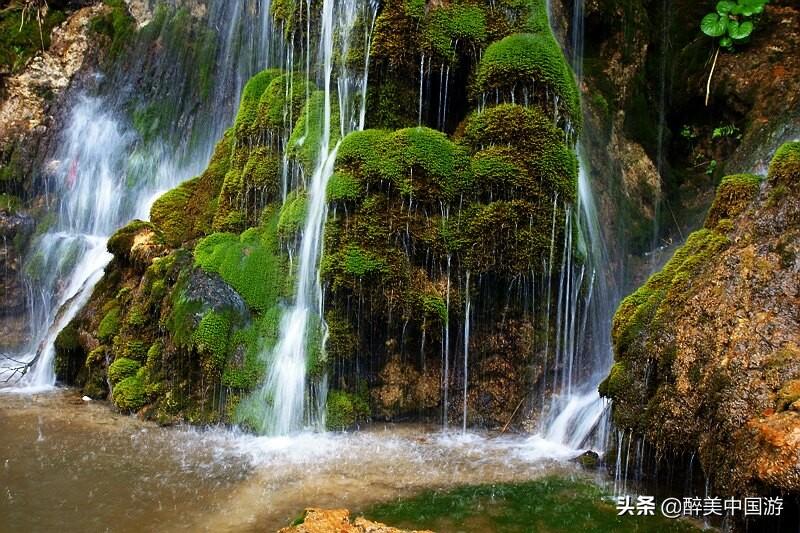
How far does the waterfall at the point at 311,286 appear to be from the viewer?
329 inches

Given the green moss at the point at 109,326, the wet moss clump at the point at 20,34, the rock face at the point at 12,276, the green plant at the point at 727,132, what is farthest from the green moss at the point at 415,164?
the wet moss clump at the point at 20,34

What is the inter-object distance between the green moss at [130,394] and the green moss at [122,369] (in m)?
0.11

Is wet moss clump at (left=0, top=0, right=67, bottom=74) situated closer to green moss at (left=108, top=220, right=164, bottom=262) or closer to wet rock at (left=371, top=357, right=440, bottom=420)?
green moss at (left=108, top=220, right=164, bottom=262)

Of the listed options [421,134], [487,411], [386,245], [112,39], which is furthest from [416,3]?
[112,39]

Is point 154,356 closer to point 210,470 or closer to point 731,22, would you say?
point 210,470

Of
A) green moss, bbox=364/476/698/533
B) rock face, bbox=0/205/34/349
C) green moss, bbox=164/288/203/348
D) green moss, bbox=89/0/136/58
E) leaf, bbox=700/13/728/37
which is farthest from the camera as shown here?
green moss, bbox=89/0/136/58

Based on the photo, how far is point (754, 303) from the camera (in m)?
5.82

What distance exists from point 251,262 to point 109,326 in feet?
8.16

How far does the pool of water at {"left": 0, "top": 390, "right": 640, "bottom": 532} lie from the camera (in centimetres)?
587

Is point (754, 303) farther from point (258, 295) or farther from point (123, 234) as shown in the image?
point (123, 234)

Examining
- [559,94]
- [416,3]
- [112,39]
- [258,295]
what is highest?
[112,39]

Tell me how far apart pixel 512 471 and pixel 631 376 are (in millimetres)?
1496

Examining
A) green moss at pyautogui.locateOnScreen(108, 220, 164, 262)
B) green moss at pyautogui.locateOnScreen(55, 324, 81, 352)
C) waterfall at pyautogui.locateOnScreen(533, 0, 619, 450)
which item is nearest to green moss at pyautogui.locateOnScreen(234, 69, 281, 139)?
green moss at pyautogui.locateOnScreen(108, 220, 164, 262)

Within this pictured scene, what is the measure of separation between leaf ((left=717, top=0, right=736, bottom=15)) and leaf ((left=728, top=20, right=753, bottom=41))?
0.32 m
